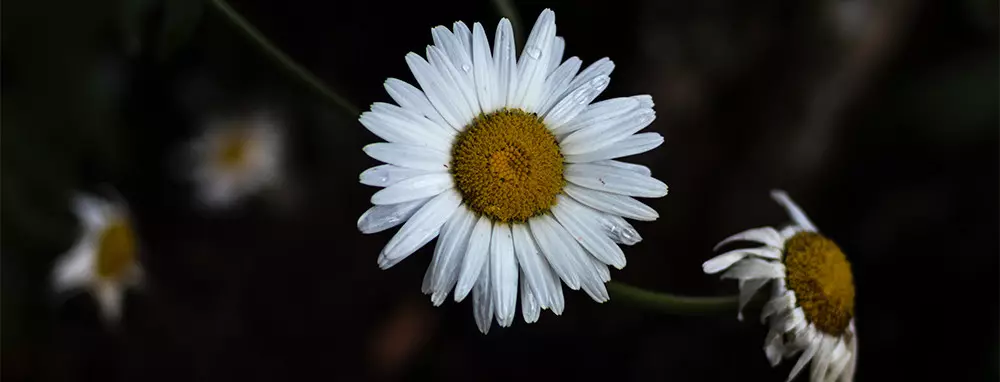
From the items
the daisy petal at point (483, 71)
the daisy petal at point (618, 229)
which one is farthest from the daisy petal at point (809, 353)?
the daisy petal at point (483, 71)

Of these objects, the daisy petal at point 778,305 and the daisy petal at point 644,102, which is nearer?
the daisy petal at point 644,102

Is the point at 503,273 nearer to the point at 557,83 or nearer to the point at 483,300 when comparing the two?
the point at 483,300

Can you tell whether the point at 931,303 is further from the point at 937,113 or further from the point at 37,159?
the point at 37,159

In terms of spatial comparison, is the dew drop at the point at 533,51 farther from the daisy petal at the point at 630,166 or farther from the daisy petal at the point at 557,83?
the daisy petal at the point at 630,166

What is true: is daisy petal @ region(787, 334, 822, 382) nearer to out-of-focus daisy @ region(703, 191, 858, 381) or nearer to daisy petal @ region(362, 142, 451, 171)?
out-of-focus daisy @ region(703, 191, 858, 381)

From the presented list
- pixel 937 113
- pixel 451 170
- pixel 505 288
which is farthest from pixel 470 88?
pixel 937 113

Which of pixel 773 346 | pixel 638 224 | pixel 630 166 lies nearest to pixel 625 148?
pixel 630 166
